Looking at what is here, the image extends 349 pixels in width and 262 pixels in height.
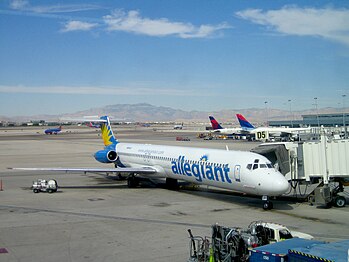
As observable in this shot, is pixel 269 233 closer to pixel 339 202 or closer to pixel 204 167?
pixel 339 202

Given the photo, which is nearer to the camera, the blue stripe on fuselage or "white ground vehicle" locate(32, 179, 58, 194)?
the blue stripe on fuselage

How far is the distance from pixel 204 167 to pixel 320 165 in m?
6.50

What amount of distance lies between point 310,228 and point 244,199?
823cm

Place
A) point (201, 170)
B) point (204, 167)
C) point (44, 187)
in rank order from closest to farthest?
point (204, 167), point (201, 170), point (44, 187)

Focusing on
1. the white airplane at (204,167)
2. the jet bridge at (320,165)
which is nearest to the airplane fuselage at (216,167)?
the white airplane at (204,167)

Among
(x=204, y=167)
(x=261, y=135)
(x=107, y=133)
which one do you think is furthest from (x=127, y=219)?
(x=261, y=135)

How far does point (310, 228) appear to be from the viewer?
60.9 feet

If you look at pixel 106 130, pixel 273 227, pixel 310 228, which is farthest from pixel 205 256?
pixel 106 130

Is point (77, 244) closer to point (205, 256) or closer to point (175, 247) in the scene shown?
point (175, 247)

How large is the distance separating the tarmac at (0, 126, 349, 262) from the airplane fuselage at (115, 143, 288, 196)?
4.01 feet

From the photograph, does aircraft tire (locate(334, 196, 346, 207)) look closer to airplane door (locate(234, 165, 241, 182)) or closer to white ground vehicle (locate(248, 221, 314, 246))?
airplane door (locate(234, 165, 241, 182))

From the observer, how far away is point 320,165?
929 inches

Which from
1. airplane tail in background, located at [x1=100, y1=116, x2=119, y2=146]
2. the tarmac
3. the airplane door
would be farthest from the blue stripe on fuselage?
airplane tail in background, located at [x1=100, y1=116, x2=119, y2=146]

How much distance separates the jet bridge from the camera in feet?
76.3
